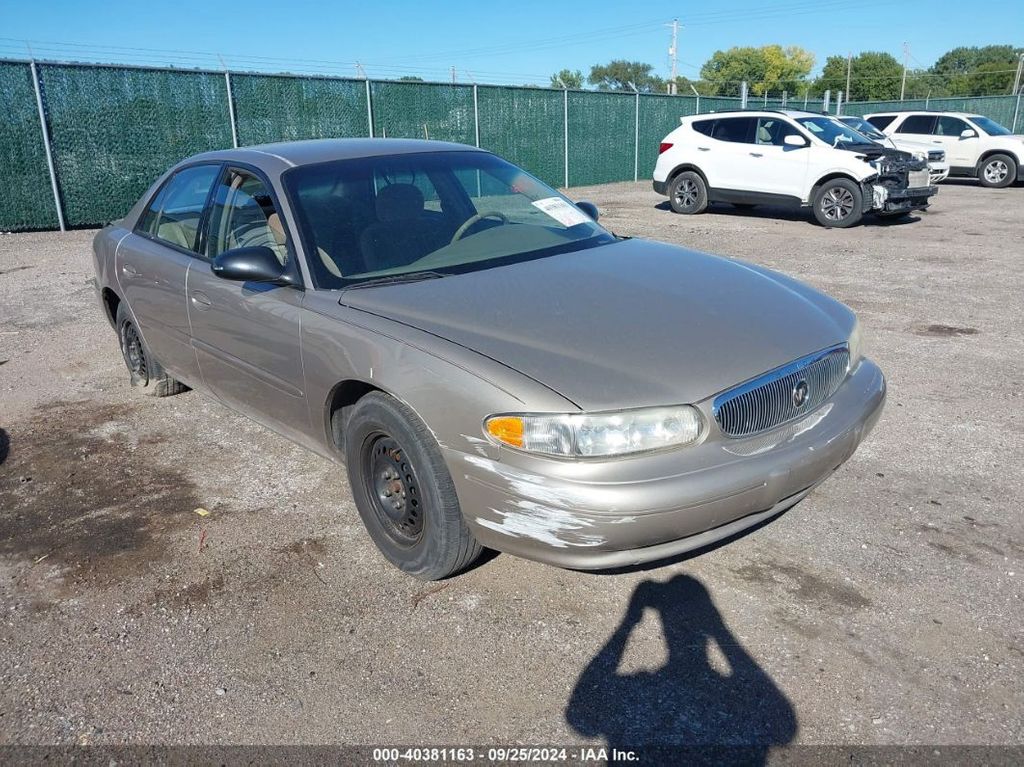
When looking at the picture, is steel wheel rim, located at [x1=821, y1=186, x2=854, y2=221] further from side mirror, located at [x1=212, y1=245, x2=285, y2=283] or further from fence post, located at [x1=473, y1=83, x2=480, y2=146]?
side mirror, located at [x1=212, y1=245, x2=285, y2=283]

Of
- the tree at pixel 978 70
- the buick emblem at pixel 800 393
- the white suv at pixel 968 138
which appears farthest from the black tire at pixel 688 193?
the tree at pixel 978 70

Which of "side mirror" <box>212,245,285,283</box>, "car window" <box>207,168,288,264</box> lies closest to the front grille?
"side mirror" <box>212,245,285,283</box>

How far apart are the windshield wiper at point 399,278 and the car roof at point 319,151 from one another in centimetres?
83

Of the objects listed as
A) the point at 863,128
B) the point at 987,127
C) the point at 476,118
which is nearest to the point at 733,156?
the point at 863,128

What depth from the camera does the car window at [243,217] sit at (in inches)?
146

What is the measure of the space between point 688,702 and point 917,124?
65.5 ft

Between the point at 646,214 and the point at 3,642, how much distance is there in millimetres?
13447

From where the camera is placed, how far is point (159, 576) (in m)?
3.27

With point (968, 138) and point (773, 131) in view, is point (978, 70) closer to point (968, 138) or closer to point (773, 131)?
point (968, 138)

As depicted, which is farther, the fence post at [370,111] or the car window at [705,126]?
the fence post at [370,111]

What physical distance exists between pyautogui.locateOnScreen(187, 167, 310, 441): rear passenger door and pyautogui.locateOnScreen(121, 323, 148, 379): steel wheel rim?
1.26 m

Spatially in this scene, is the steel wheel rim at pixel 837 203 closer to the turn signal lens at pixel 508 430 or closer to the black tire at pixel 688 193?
the black tire at pixel 688 193

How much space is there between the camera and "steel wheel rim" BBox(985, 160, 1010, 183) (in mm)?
18797

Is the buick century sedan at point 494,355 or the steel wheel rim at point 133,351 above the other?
the buick century sedan at point 494,355
